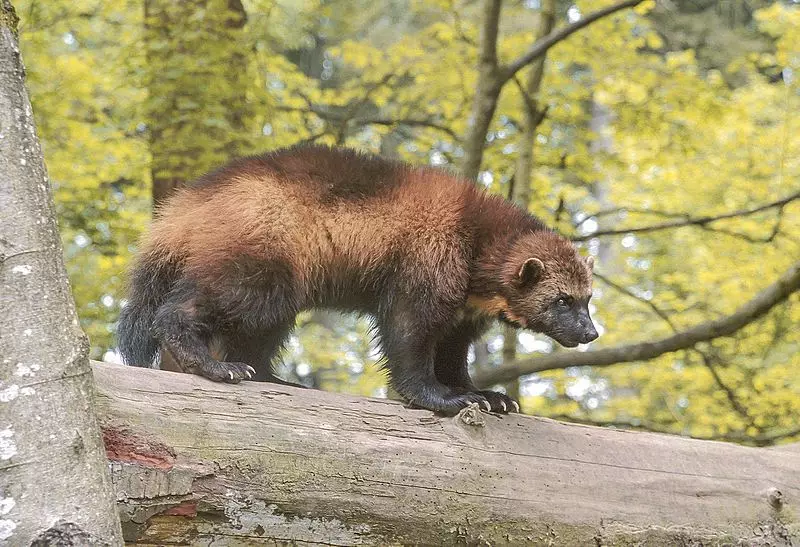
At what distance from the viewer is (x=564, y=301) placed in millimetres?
5242

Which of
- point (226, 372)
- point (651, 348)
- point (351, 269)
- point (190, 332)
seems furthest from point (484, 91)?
point (226, 372)

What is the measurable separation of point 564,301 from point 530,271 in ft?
1.19

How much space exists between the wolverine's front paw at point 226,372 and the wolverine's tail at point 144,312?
882 mm

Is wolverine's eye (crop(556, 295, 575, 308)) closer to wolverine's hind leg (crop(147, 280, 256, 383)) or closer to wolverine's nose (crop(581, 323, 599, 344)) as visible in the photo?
wolverine's nose (crop(581, 323, 599, 344))

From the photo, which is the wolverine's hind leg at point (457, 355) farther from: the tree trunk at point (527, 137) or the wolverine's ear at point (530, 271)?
the tree trunk at point (527, 137)

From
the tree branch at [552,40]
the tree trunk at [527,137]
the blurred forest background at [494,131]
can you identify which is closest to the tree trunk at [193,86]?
the blurred forest background at [494,131]

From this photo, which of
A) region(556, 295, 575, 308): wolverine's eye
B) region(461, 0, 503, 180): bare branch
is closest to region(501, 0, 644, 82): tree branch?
region(461, 0, 503, 180): bare branch

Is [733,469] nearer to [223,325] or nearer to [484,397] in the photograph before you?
→ [484,397]

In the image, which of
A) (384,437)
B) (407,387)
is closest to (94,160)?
(407,387)

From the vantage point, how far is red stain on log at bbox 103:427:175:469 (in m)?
3.08

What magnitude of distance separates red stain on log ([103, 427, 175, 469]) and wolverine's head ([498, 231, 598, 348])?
97.8 inches

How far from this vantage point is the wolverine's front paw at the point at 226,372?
3.78m

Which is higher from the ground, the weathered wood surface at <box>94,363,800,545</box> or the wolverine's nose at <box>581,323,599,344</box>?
the wolverine's nose at <box>581,323,599,344</box>

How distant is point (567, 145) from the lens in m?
9.42
